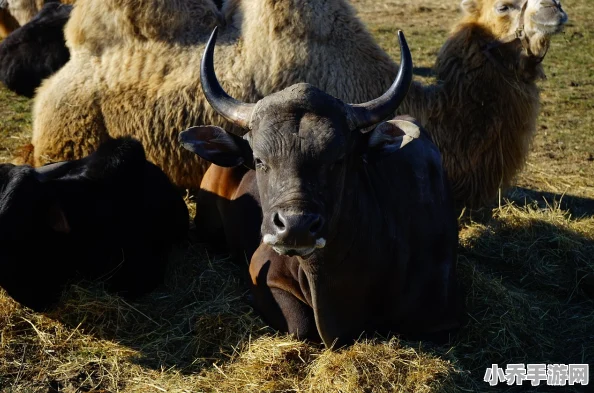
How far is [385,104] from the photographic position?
4051 mm

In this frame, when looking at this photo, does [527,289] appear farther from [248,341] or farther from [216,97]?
[216,97]

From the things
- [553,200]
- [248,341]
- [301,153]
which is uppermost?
[301,153]

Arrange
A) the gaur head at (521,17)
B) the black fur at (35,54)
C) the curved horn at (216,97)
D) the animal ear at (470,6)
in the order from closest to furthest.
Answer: the curved horn at (216,97), the gaur head at (521,17), the animal ear at (470,6), the black fur at (35,54)

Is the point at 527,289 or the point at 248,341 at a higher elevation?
the point at 248,341

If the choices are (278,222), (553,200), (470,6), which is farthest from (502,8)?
(278,222)

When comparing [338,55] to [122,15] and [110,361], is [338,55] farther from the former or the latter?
[110,361]

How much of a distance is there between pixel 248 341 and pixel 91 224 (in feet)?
4.51

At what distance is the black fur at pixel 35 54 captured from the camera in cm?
984

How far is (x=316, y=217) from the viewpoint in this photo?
3543 millimetres

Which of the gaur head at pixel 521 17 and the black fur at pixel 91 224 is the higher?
the gaur head at pixel 521 17

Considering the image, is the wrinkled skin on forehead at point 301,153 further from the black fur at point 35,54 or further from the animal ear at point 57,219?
the black fur at point 35,54

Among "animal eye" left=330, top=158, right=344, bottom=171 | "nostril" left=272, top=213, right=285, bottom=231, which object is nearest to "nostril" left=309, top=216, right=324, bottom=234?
"nostril" left=272, top=213, right=285, bottom=231

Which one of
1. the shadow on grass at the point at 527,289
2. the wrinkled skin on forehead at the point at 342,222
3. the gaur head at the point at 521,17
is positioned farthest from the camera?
the gaur head at the point at 521,17

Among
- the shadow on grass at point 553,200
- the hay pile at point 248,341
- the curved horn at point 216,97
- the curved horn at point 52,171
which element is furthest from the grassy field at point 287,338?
the curved horn at point 216,97
